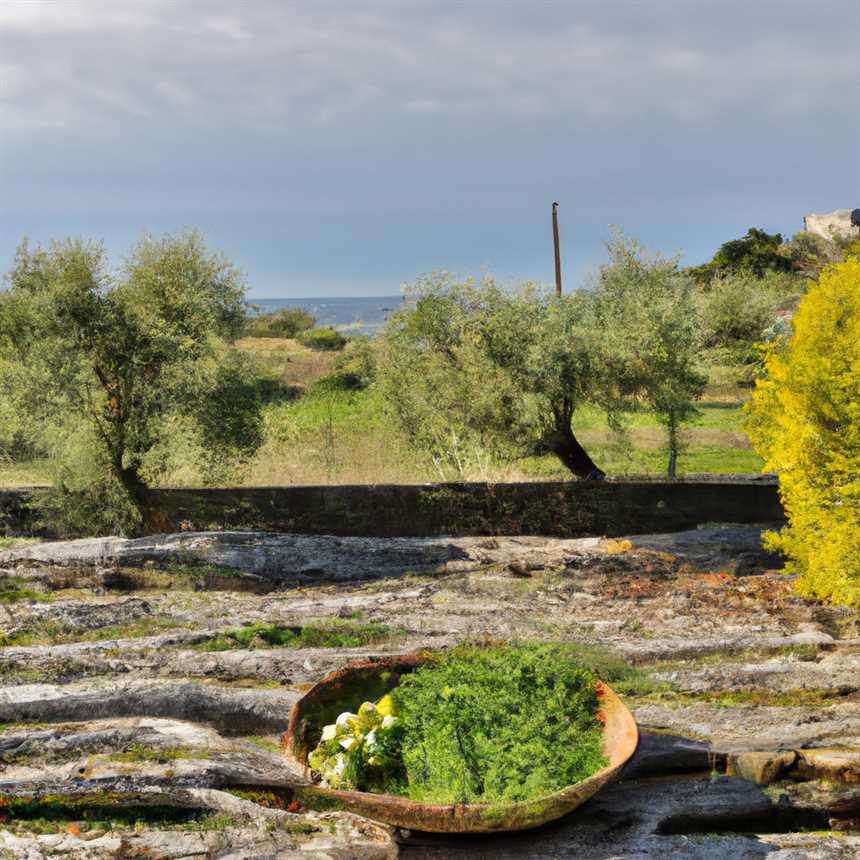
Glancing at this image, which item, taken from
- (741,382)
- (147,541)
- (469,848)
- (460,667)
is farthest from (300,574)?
(741,382)

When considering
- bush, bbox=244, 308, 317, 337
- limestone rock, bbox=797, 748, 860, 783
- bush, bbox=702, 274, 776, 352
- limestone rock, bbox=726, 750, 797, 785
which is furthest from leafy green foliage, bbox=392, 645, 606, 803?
bush, bbox=244, 308, 317, 337

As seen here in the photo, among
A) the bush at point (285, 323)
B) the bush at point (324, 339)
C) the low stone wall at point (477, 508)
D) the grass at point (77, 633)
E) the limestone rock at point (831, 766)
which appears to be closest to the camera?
the limestone rock at point (831, 766)

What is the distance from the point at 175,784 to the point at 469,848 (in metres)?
1.85

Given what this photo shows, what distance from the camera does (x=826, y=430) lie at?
810cm

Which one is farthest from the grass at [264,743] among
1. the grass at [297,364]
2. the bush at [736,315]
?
the bush at [736,315]

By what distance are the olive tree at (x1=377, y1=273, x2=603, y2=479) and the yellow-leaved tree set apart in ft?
21.7

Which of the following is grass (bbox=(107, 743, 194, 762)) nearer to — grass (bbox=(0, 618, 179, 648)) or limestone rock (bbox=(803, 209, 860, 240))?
grass (bbox=(0, 618, 179, 648))

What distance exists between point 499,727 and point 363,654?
2694mm

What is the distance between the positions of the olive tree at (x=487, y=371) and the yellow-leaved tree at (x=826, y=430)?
661cm

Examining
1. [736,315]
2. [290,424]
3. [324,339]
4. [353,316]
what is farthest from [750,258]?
[353,316]

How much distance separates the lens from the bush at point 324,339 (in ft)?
128

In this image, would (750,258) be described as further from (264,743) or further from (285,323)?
(264,743)

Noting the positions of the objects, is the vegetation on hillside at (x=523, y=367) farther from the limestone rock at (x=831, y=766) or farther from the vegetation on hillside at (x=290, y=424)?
the limestone rock at (x=831, y=766)

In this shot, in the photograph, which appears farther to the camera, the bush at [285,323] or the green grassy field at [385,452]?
the bush at [285,323]
